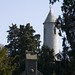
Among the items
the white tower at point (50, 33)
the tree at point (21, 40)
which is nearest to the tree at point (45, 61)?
the tree at point (21, 40)

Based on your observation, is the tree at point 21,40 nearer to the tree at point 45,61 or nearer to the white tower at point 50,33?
the tree at point 45,61

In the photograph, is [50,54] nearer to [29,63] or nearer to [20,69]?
[20,69]

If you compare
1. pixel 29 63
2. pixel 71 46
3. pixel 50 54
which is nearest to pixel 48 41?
pixel 50 54

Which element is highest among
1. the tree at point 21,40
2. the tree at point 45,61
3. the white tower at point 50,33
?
the white tower at point 50,33

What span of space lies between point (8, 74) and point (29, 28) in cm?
5098

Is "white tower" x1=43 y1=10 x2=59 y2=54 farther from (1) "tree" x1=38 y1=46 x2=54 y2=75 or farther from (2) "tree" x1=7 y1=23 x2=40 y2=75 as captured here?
(1) "tree" x1=38 y1=46 x2=54 y2=75

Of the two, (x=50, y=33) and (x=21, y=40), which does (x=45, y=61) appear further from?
(x=50, y=33)

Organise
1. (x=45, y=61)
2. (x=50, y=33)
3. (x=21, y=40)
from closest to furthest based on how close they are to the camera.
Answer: (x=45, y=61) < (x=21, y=40) < (x=50, y=33)

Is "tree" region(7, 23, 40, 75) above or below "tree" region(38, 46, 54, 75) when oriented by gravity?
above

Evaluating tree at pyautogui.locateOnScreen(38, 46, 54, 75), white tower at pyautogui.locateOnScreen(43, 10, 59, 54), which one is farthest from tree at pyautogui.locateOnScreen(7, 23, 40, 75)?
white tower at pyautogui.locateOnScreen(43, 10, 59, 54)

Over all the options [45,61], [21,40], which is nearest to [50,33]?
[21,40]

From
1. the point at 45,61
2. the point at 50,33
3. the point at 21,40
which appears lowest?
the point at 45,61

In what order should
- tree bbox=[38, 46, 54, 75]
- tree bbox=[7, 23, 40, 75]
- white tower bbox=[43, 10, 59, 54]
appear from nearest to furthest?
tree bbox=[38, 46, 54, 75]
tree bbox=[7, 23, 40, 75]
white tower bbox=[43, 10, 59, 54]

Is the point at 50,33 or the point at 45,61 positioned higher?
the point at 50,33
